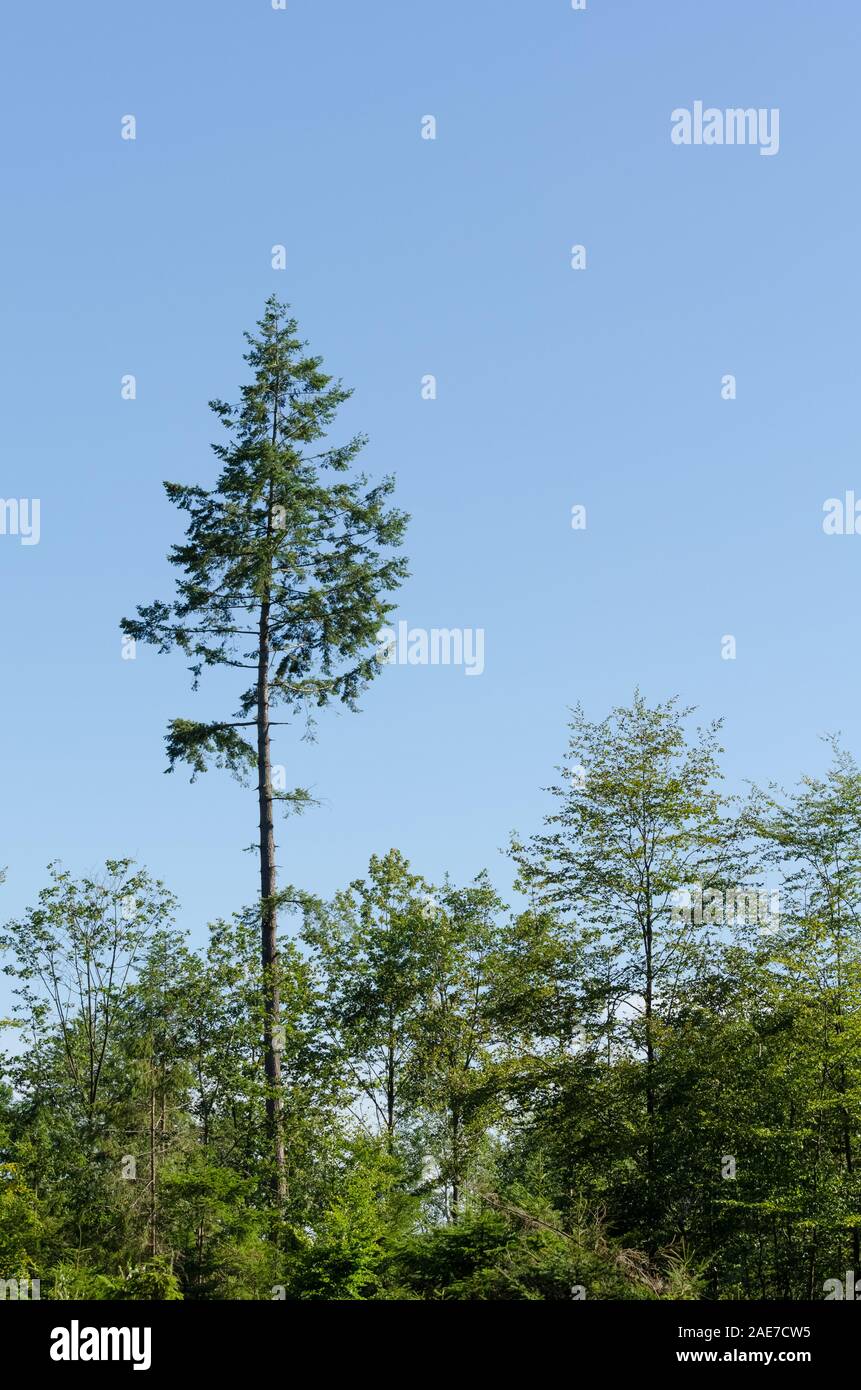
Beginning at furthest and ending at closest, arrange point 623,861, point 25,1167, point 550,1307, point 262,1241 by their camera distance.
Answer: point 25,1167 → point 623,861 → point 262,1241 → point 550,1307

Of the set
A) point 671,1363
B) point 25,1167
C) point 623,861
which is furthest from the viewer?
point 25,1167

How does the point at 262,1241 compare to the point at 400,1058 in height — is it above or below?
below

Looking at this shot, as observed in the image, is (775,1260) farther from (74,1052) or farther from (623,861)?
(74,1052)

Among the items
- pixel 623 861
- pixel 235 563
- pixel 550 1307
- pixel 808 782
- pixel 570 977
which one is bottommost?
pixel 550 1307

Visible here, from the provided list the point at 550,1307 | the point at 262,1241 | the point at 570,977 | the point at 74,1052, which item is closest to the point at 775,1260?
the point at 570,977

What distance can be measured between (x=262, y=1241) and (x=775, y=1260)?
344 inches

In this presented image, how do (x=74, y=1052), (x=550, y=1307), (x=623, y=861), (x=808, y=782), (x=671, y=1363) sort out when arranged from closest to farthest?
(x=671, y=1363) → (x=550, y=1307) → (x=623, y=861) → (x=808, y=782) → (x=74, y=1052)

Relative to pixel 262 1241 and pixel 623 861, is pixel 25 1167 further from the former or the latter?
pixel 623 861

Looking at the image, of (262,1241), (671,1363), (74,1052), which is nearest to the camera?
(671,1363)

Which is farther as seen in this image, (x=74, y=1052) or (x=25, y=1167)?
(x=74, y=1052)

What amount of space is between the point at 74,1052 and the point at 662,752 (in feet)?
58.2

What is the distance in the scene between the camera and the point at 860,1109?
2325 cm

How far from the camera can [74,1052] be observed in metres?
35.0

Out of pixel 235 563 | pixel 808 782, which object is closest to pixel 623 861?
pixel 808 782
